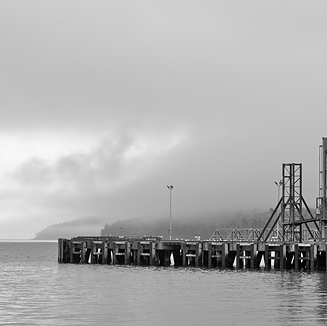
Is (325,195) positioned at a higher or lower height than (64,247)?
higher

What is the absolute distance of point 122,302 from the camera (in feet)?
216

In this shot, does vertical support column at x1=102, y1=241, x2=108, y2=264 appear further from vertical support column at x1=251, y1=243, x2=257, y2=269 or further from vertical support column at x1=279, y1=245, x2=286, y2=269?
vertical support column at x1=279, y1=245, x2=286, y2=269

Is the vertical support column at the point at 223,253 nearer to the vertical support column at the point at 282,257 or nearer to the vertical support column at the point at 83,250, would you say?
the vertical support column at the point at 282,257

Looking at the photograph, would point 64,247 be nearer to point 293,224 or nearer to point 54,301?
point 293,224

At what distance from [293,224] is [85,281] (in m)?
43.7

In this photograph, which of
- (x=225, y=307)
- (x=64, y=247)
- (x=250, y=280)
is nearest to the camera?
(x=225, y=307)

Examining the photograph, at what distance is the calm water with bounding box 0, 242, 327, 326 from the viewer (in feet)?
181

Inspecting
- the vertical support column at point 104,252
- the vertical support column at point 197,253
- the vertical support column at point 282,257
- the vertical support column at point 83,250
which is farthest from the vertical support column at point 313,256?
the vertical support column at point 83,250

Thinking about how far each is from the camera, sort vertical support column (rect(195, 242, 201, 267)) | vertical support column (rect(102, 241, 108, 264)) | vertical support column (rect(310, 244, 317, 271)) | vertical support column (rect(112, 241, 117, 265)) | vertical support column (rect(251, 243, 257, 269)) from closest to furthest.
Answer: vertical support column (rect(310, 244, 317, 271)) → vertical support column (rect(251, 243, 257, 269)) → vertical support column (rect(195, 242, 201, 267)) → vertical support column (rect(112, 241, 117, 265)) → vertical support column (rect(102, 241, 108, 264))

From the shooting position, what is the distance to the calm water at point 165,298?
2174 inches

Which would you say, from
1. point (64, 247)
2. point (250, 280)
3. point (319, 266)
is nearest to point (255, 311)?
point (250, 280)

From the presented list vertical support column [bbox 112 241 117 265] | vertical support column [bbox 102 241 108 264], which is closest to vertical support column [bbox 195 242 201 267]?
vertical support column [bbox 112 241 117 265]

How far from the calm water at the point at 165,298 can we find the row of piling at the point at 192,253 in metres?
5.04

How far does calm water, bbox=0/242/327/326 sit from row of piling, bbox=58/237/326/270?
16.5 ft
